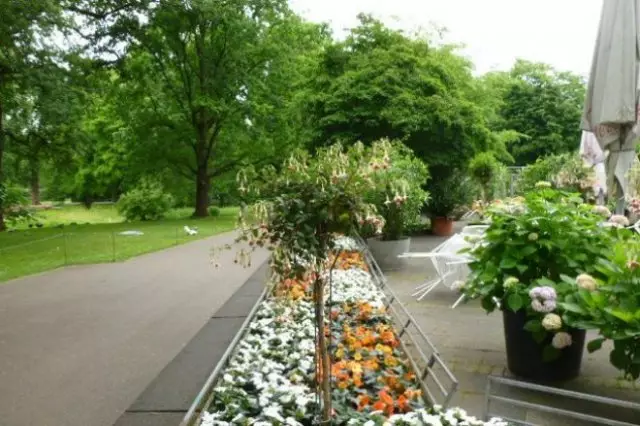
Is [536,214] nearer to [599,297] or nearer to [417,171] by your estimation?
[599,297]

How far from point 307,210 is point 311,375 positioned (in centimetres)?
147

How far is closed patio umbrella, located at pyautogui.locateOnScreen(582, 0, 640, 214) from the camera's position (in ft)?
15.9

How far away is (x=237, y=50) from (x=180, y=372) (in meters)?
21.7

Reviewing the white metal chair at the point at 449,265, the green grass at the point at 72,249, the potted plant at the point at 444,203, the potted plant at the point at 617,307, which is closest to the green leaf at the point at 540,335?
the potted plant at the point at 617,307

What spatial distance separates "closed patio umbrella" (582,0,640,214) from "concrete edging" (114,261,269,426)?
13.8 ft

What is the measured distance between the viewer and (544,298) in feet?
9.68

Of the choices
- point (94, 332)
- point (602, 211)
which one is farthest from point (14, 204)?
point (602, 211)

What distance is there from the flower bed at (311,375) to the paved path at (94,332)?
0.86m

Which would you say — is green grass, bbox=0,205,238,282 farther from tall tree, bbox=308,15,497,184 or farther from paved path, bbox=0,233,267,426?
tall tree, bbox=308,15,497,184

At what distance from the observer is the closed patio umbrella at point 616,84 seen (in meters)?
4.86

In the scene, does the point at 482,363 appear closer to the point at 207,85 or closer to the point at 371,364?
the point at 371,364

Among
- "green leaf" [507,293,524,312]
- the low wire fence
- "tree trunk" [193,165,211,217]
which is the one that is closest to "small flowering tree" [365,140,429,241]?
"green leaf" [507,293,524,312]

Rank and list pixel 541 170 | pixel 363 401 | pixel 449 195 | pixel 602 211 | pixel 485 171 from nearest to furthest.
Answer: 1. pixel 363 401
2. pixel 602 211
3. pixel 449 195
4. pixel 541 170
5. pixel 485 171

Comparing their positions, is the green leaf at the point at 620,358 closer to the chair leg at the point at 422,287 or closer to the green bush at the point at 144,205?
the chair leg at the point at 422,287
